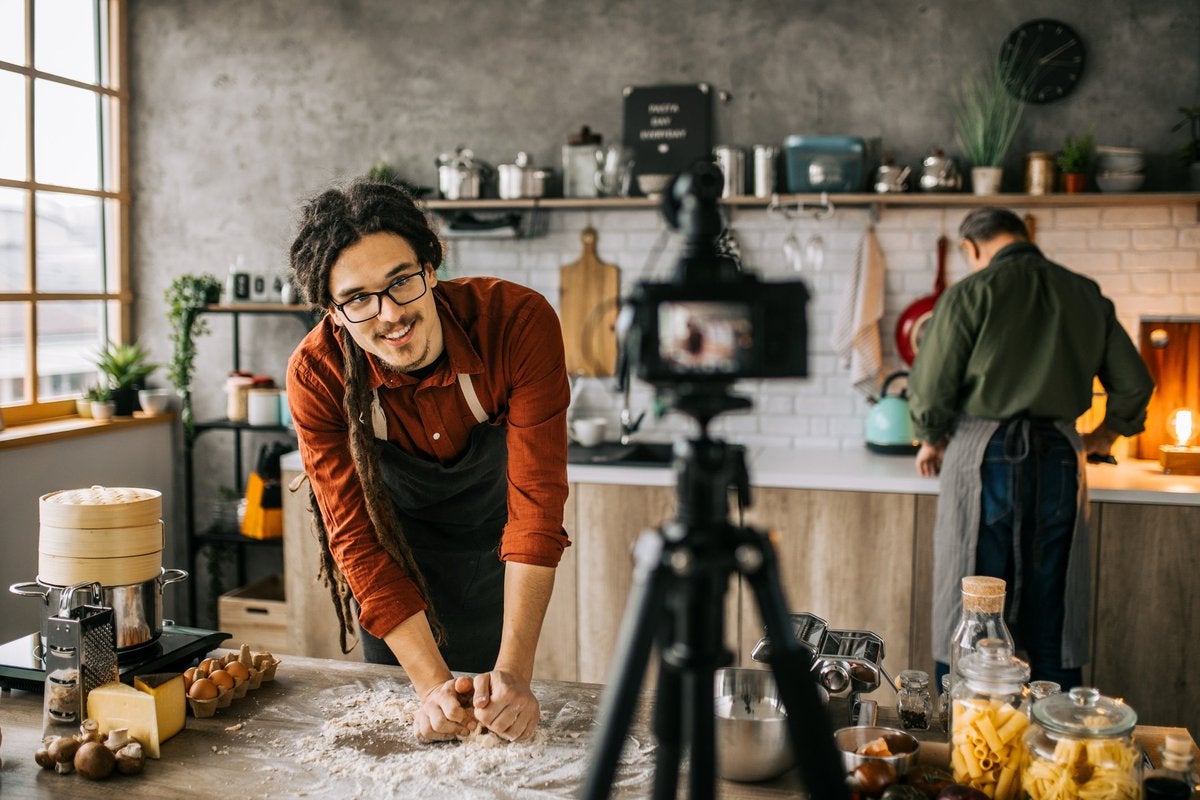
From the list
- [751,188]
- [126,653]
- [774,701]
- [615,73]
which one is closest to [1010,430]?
[751,188]

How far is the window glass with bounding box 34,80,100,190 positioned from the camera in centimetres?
411

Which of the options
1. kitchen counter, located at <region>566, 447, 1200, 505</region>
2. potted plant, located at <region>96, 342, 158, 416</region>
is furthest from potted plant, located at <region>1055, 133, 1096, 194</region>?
potted plant, located at <region>96, 342, 158, 416</region>

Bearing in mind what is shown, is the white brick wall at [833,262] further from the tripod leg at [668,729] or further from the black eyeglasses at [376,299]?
the tripod leg at [668,729]

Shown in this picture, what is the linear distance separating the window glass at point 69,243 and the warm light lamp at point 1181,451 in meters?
4.20

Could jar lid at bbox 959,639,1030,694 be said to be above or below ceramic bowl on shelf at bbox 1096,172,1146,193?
below

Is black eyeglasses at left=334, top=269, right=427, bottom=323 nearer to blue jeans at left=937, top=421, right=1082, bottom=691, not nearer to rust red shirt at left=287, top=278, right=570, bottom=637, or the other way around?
rust red shirt at left=287, top=278, right=570, bottom=637

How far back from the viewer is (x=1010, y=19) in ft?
12.6

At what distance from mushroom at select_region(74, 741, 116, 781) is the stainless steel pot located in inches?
12.2

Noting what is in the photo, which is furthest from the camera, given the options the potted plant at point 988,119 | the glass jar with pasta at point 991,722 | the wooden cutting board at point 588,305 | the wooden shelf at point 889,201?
the wooden cutting board at point 588,305

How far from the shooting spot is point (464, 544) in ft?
7.71

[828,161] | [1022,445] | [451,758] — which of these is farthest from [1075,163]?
[451,758]

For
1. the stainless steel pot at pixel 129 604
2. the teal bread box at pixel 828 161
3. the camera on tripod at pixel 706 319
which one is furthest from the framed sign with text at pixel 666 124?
the camera on tripod at pixel 706 319

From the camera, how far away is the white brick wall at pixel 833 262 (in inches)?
150

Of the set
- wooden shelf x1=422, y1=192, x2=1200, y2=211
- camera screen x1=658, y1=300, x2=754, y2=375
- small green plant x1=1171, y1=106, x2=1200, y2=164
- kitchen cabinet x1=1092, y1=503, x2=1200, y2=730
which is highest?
small green plant x1=1171, y1=106, x2=1200, y2=164
